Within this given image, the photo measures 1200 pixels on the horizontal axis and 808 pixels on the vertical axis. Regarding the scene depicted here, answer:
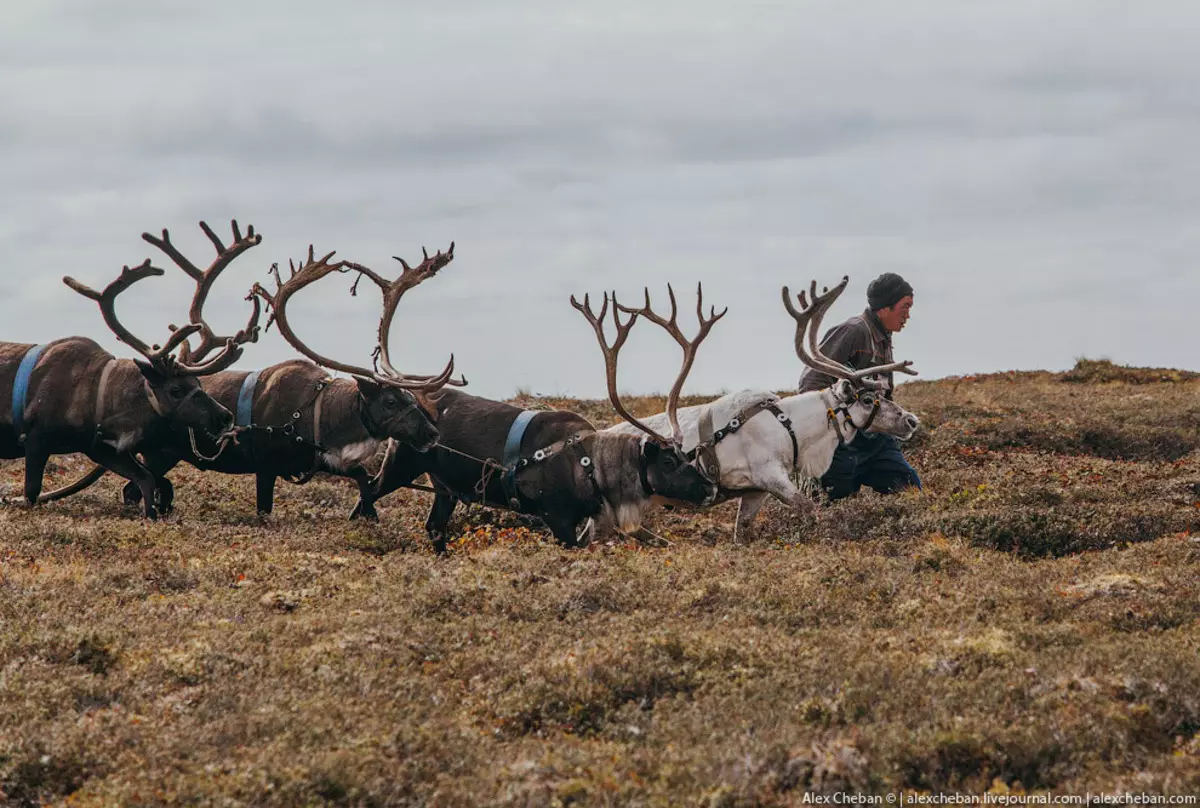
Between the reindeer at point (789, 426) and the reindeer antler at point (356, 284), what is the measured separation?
7.08 ft

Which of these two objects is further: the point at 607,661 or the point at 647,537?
the point at 647,537

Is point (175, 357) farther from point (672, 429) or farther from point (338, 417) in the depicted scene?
point (672, 429)

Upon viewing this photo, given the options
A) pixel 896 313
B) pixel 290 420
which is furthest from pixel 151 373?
pixel 896 313

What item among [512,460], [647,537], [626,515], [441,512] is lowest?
[647,537]

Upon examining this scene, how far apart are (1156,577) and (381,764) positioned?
19.3ft

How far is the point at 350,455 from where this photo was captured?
14398mm

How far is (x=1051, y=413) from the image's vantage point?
21.5 meters

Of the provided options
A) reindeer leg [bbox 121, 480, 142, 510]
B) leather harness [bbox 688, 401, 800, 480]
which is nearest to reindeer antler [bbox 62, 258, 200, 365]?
reindeer leg [bbox 121, 480, 142, 510]

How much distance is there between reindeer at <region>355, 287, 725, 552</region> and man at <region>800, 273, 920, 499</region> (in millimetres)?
1702

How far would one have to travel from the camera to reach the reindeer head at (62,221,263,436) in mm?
14406

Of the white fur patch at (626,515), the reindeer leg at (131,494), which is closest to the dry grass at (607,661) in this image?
the white fur patch at (626,515)

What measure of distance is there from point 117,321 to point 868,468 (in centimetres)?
819

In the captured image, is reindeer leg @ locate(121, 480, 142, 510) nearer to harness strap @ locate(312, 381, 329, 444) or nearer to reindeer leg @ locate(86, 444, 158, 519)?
reindeer leg @ locate(86, 444, 158, 519)

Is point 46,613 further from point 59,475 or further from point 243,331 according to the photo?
point 59,475
